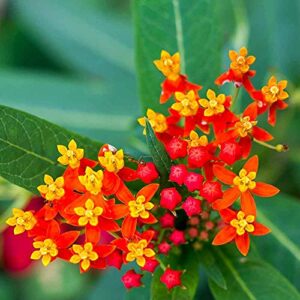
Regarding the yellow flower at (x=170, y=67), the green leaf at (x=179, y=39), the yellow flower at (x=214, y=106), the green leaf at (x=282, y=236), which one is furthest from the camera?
the green leaf at (x=282, y=236)

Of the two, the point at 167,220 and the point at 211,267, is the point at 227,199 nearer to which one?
the point at 167,220

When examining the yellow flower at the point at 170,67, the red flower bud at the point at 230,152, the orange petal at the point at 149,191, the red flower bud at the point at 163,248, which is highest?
the yellow flower at the point at 170,67

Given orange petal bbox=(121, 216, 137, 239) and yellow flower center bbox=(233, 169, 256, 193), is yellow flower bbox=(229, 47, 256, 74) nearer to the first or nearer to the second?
yellow flower center bbox=(233, 169, 256, 193)

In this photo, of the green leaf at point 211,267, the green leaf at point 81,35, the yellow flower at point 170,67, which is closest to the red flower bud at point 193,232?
the green leaf at point 211,267

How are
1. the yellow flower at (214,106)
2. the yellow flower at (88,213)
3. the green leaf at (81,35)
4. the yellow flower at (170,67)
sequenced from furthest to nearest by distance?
the green leaf at (81,35) < the yellow flower at (170,67) < the yellow flower at (214,106) < the yellow flower at (88,213)

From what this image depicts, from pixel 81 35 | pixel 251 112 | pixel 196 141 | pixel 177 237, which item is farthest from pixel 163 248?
pixel 81 35

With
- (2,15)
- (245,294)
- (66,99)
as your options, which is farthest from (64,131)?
(2,15)

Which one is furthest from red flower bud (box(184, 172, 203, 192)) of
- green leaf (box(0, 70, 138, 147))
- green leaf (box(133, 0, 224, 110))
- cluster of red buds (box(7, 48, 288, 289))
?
green leaf (box(0, 70, 138, 147))

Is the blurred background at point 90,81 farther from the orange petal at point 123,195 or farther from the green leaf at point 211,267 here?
the orange petal at point 123,195
